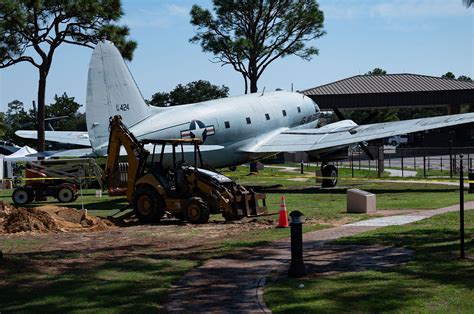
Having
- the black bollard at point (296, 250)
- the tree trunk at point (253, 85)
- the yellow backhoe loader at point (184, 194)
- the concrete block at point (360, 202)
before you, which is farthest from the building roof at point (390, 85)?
the black bollard at point (296, 250)

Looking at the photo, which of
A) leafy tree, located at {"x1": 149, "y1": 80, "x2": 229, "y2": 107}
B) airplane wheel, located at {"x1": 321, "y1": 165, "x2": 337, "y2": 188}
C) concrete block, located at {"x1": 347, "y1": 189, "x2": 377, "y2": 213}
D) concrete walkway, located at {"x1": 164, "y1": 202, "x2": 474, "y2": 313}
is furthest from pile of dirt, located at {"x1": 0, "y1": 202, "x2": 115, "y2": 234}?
leafy tree, located at {"x1": 149, "y1": 80, "x2": 229, "y2": 107}

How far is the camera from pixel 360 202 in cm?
2123

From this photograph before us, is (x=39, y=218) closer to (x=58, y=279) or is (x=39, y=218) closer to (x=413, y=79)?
(x=58, y=279)

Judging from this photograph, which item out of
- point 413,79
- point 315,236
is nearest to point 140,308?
point 315,236

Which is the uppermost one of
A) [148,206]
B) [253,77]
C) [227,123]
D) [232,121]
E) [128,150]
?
[253,77]

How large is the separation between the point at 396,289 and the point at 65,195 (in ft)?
68.4

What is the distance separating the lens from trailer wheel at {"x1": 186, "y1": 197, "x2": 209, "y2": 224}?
63.9 ft

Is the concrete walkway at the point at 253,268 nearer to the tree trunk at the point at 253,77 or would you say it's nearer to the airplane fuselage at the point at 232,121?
the airplane fuselage at the point at 232,121

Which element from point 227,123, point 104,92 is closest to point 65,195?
point 104,92

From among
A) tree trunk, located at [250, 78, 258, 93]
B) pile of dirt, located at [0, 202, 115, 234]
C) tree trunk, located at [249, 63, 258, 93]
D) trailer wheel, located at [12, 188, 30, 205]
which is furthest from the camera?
tree trunk, located at [249, 63, 258, 93]

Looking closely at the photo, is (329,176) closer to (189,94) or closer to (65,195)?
(65,195)

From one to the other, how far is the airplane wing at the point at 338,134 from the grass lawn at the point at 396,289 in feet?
59.7

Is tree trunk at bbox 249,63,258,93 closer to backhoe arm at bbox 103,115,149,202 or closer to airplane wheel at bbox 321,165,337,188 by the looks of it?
airplane wheel at bbox 321,165,337,188

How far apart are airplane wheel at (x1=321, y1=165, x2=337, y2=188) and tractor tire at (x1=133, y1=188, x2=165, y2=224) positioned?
14693 millimetres
